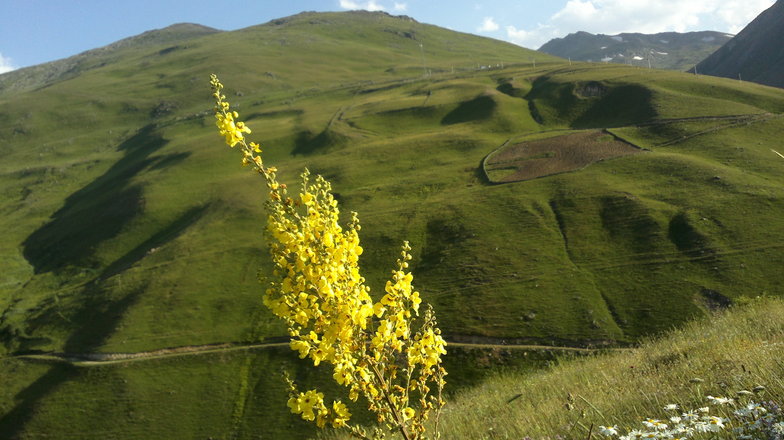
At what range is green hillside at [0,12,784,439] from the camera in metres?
51.7

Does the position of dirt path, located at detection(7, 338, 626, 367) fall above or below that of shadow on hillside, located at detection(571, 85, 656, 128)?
below

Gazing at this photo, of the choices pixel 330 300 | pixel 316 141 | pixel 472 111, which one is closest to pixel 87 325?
pixel 316 141

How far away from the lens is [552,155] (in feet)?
294

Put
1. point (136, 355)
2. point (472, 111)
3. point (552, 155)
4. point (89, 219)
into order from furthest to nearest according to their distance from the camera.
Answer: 1. point (472, 111)
2. point (89, 219)
3. point (552, 155)
4. point (136, 355)

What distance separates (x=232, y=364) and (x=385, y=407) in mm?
52995

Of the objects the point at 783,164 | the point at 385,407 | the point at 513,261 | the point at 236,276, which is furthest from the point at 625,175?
the point at 385,407

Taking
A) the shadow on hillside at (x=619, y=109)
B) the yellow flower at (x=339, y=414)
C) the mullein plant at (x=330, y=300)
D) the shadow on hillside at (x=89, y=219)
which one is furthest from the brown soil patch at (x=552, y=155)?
the yellow flower at (x=339, y=414)

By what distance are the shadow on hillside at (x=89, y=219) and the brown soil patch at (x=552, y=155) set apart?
247 ft

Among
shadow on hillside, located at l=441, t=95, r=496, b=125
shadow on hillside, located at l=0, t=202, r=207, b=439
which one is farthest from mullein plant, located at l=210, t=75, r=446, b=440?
shadow on hillside, located at l=441, t=95, r=496, b=125

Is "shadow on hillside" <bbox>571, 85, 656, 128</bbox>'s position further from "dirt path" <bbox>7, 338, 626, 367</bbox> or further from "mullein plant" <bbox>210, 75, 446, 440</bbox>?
"mullein plant" <bbox>210, 75, 446, 440</bbox>

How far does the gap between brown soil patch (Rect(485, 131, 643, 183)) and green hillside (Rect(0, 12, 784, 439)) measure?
1387 mm

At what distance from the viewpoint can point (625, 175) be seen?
7575cm

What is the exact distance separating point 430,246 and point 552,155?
115 feet

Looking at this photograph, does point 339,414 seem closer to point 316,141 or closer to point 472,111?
point 316,141
